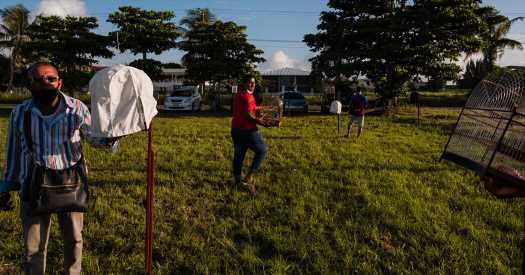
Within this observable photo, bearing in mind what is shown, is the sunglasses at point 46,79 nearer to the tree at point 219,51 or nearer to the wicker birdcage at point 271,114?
the wicker birdcage at point 271,114

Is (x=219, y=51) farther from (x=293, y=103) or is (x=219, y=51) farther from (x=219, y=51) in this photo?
(x=293, y=103)

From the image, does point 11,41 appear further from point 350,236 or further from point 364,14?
point 350,236

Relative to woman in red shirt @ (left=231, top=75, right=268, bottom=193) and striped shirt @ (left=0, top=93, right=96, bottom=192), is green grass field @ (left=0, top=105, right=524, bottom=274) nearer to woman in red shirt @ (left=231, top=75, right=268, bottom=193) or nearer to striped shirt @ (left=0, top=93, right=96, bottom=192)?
woman in red shirt @ (left=231, top=75, right=268, bottom=193)

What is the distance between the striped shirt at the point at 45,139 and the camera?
9.26 feet

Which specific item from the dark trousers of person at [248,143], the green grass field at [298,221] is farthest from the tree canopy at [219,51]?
the dark trousers of person at [248,143]

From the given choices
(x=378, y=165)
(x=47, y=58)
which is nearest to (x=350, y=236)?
(x=378, y=165)

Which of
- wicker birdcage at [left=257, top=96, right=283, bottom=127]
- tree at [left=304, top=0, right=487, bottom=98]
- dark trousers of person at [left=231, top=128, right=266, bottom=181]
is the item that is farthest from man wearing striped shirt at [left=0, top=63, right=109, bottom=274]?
tree at [left=304, top=0, right=487, bottom=98]

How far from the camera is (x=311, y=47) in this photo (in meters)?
25.3

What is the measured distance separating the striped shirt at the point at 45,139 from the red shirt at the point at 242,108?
9.82 ft

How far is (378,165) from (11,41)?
39.1 m

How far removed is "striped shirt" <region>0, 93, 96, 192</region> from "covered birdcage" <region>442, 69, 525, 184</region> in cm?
247

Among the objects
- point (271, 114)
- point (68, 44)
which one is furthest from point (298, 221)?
point (68, 44)

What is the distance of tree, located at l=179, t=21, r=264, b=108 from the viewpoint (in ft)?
85.5

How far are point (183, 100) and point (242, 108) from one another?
735 inches
